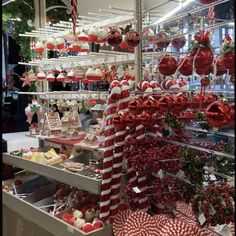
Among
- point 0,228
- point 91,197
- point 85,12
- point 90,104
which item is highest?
point 85,12

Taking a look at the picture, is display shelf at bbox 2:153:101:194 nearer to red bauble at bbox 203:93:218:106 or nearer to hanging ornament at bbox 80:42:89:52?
red bauble at bbox 203:93:218:106

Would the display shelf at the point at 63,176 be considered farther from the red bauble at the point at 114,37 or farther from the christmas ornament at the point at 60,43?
the christmas ornament at the point at 60,43

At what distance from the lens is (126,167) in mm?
2320

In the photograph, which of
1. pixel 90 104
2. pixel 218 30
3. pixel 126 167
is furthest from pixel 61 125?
pixel 218 30

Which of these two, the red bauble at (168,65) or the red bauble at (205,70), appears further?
the red bauble at (168,65)

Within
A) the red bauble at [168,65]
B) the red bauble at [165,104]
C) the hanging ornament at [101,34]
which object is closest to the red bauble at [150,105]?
the red bauble at [165,104]

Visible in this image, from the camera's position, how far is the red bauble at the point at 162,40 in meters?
2.13

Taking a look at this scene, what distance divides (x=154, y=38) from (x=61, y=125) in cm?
144

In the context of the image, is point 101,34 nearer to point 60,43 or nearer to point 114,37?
point 114,37

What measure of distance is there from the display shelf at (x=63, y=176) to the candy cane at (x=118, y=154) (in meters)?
0.11

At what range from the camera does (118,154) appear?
225 centimetres

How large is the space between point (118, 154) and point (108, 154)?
6cm

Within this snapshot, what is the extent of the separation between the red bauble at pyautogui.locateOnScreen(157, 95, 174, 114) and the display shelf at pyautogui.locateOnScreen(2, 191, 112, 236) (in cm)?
83

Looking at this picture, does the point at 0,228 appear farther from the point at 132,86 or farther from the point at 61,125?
the point at 61,125
